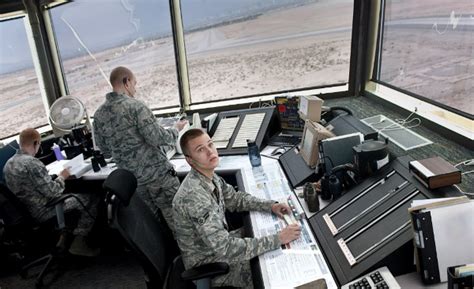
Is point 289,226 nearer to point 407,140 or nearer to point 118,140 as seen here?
point 407,140

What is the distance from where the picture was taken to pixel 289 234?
162cm

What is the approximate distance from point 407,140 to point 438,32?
76 centimetres

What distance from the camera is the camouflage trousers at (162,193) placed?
9.21 ft

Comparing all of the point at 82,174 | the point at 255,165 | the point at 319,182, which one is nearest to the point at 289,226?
the point at 319,182

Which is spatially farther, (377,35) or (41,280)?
(377,35)

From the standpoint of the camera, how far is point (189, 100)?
3.85m

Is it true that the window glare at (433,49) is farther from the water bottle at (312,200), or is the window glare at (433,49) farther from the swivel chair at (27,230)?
the swivel chair at (27,230)

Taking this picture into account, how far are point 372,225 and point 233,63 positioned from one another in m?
2.67

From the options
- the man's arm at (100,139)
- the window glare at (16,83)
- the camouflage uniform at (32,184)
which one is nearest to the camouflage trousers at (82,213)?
the camouflage uniform at (32,184)

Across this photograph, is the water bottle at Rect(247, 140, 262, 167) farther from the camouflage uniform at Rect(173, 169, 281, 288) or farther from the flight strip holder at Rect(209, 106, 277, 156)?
the camouflage uniform at Rect(173, 169, 281, 288)

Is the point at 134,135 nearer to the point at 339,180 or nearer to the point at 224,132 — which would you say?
the point at 224,132

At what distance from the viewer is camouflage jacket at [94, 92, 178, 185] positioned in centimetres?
264

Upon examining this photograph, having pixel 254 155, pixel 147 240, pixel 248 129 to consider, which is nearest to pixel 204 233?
pixel 147 240

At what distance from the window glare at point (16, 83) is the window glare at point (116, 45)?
1.25 feet
